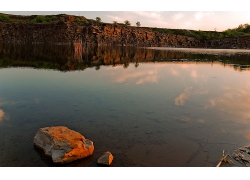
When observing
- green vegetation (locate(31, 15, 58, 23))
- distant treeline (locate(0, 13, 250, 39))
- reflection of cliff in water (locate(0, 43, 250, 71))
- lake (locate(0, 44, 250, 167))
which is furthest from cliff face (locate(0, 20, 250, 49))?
lake (locate(0, 44, 250, 167))

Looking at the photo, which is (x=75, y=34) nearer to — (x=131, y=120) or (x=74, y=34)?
(x=74, y=34)

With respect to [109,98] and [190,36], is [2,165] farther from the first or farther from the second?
[190,36]

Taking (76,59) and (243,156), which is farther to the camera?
(76,59)

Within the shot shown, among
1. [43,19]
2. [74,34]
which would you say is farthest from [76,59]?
[43,19]

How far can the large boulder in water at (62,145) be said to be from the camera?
5.44m

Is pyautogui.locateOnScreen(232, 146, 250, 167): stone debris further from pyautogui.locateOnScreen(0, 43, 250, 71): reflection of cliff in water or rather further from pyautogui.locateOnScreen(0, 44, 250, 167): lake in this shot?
pyautogui.locateOnScreen(0, 43, 250, 71): reflection of cliff in water

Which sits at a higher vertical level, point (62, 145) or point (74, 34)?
point (74, 34)

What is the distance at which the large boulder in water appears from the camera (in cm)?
544

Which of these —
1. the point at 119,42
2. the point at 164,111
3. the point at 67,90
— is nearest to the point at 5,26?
the point at 119,42

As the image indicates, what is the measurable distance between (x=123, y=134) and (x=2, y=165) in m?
3.38

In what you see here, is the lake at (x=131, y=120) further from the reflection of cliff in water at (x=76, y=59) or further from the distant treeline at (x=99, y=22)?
the distant treeline at (x=99, y=22)

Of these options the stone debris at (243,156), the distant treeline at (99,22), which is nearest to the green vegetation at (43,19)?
the distant treeline at (99,22)

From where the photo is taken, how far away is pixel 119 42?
88562 mm

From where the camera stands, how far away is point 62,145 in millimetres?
5598
